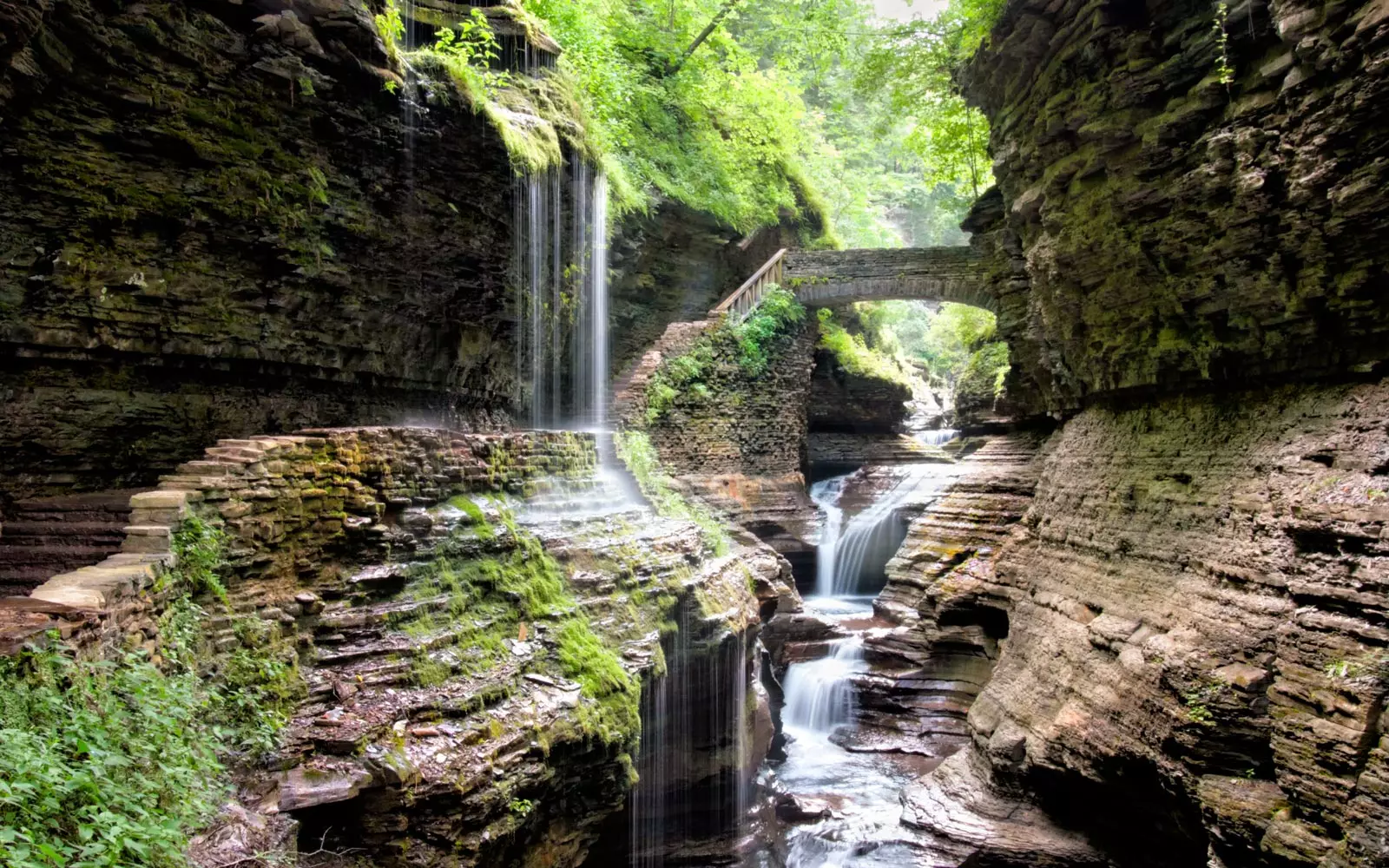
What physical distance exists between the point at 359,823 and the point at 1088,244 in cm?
905

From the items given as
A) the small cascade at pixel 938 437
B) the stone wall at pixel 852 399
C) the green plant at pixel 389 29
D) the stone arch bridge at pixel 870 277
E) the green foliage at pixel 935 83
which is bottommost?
the small cascade at pixel 938 437

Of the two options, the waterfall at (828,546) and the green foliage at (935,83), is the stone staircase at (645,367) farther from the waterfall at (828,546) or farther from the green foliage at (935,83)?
the green foliage at (935,83)

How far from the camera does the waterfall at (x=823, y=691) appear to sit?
13.2 m

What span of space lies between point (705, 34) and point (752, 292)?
6.84m

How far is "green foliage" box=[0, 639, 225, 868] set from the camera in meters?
3.17

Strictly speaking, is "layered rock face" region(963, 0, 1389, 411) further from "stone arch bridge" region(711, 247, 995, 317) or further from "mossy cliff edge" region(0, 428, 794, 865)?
"stone arch bridge" region(711, 247, 995, 317)

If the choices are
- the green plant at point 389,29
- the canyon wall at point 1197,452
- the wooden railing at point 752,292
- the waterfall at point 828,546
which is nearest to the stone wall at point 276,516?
the green plant at point 389,29

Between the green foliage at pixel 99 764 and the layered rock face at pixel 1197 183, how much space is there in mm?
8446

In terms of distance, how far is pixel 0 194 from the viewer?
7.21m

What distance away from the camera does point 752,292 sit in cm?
2077

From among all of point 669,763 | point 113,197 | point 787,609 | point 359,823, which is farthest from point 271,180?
point 787,609

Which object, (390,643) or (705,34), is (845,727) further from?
(705,34)

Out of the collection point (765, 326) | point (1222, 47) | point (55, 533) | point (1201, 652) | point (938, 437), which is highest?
point (1222, 47)

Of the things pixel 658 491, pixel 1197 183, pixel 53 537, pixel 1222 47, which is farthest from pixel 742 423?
pixel 53 537
